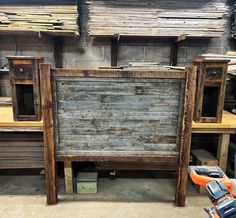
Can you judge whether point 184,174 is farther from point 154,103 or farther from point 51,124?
point 51,124

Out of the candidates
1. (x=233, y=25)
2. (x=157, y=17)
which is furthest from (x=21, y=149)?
(x=233, y=25)

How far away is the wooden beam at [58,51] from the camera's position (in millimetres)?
2426

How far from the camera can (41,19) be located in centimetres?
217

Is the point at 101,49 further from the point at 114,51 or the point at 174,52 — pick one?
the point at 174,52

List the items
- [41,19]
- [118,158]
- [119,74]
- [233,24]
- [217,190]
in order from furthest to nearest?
1. [233,24]
2. [41,19]
3. [118,158]
4. [119,74]
5. [217,190]

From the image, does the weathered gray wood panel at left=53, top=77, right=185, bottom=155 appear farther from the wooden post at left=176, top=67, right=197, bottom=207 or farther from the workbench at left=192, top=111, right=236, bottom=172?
the workbench at left=192, top=111, right=236, bottom=172

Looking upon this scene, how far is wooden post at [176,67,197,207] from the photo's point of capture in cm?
165

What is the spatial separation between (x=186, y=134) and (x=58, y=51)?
1740mm

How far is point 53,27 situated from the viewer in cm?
217

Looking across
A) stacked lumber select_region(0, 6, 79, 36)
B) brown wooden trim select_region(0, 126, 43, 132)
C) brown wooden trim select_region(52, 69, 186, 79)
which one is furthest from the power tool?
stacked lumber select_region(0, 6, 79, 36)

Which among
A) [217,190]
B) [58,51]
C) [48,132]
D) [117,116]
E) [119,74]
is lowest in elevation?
[217,190]

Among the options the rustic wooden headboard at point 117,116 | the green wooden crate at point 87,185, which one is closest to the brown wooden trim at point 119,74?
the rustic wooden headboard at point 117,116

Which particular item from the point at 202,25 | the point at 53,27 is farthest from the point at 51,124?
the point at 202,25

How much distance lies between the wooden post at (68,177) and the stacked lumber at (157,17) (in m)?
1.37
